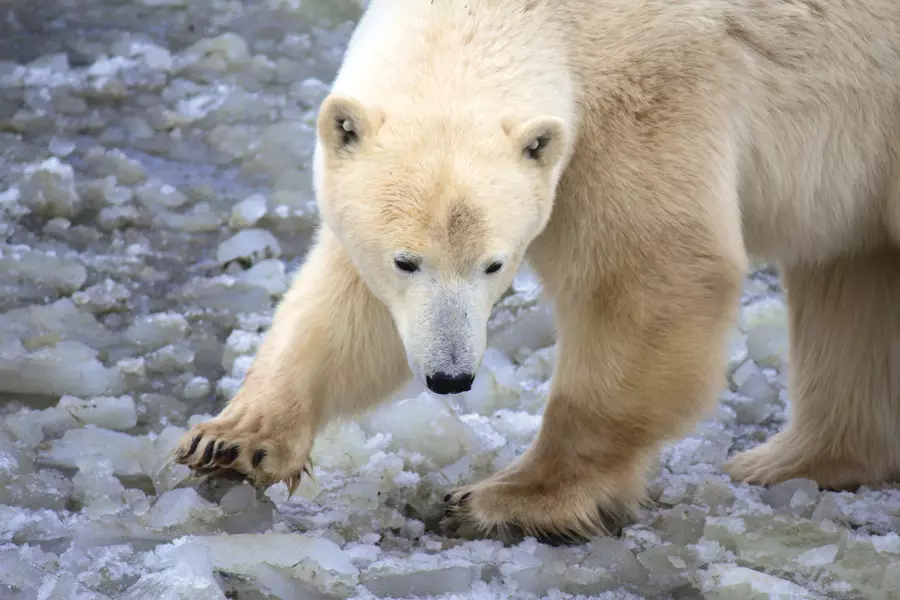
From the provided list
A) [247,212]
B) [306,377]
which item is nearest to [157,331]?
[247,212]

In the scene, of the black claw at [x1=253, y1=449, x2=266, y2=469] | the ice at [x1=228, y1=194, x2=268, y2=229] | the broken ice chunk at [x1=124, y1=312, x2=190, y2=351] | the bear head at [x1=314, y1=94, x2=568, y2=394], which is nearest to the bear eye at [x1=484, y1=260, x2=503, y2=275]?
the bear head at [x1=314, y1=94, x2=568, y2=394]

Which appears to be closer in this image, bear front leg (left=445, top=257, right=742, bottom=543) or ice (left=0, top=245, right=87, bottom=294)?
bear front leg (left=445, top=257, right=742, bottom=543)

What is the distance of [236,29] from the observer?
7.17m

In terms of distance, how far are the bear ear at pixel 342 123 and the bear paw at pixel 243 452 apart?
800 millimetres

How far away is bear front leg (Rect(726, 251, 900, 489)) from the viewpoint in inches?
151

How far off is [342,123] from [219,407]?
1424mm

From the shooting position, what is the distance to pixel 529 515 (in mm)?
3252

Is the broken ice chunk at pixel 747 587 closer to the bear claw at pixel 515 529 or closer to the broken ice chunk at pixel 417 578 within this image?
the bear claw at pixel 515 529

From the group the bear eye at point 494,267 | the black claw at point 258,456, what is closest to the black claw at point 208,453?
the black claw at point 258,456

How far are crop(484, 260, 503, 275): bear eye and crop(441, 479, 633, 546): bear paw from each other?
774 millimetres

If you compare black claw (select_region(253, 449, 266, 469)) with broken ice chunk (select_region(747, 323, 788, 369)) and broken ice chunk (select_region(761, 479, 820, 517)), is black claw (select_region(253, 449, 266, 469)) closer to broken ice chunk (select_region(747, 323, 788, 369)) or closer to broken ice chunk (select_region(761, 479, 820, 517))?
broken ice chunk (select_region(761, 479, 820, 517))

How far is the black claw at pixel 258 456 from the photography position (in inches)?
124

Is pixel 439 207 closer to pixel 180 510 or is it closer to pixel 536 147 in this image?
pixel 536 147

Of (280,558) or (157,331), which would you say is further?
(157,331)
